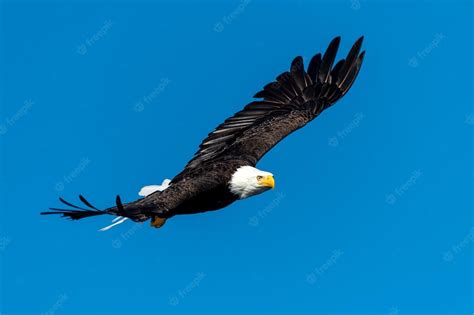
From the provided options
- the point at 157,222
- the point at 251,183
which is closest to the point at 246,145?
the point at 251,183

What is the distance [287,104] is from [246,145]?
137 cm

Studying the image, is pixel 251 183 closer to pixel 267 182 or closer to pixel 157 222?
pixel 267 182

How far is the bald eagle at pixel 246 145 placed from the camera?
11375mm

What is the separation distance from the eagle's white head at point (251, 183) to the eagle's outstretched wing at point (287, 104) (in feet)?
3.63

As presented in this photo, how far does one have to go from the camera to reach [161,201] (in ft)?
37.2

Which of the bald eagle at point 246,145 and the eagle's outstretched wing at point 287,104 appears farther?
the eagle's outstretched wing at point 287,104

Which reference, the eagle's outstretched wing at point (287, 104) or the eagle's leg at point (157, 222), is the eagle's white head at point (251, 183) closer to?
the eagle's leg at point (157, 222)

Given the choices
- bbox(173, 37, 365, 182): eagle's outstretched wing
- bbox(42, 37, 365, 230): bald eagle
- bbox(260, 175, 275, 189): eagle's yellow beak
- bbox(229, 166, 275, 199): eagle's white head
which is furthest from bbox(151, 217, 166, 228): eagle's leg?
bbox(173, 37, 365, 182): eagle's outstretched wing

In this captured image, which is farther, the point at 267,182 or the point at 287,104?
the point at 287,104

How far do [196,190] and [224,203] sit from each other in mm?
544

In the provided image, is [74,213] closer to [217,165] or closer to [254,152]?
[217,165]

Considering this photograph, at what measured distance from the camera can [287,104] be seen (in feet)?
47.0

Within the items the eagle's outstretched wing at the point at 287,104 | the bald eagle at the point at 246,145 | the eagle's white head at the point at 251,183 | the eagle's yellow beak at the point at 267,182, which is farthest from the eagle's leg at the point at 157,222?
the eagle's outstretched wing at the point at 287,104

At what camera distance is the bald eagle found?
1138cm
